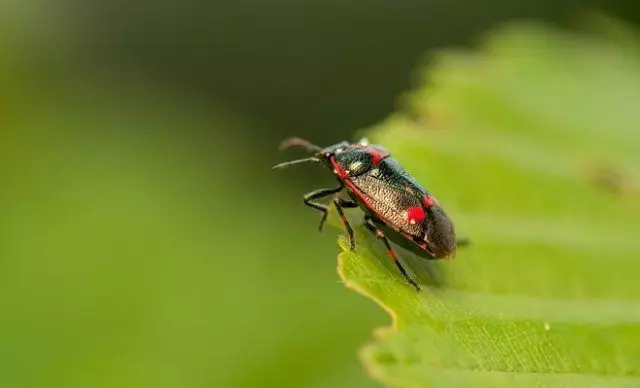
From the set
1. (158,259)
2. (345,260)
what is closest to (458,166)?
(345,260)

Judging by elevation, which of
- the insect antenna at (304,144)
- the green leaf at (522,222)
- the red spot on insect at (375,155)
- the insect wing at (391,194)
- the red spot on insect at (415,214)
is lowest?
the green leaf at (522,222)

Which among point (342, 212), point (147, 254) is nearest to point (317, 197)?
point (342, 212)

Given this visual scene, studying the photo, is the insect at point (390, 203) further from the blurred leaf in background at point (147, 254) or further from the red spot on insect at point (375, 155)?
the blurred leaf in background at point (147, 254)

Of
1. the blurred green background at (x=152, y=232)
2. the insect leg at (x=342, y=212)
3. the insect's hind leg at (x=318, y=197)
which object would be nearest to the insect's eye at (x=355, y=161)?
the insect leg at (x=342, y=212)

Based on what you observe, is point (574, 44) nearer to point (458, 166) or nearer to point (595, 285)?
point (458, 166)

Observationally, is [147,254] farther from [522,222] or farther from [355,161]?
[355,161]

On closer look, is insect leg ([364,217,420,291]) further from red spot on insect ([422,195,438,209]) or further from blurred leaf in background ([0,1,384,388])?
blurred leaf in background ([0,1,384,388])

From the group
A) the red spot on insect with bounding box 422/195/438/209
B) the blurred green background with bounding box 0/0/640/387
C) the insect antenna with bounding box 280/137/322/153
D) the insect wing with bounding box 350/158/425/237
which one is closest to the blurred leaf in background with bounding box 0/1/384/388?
the blurred green background with bounding box 0/0/640/387
